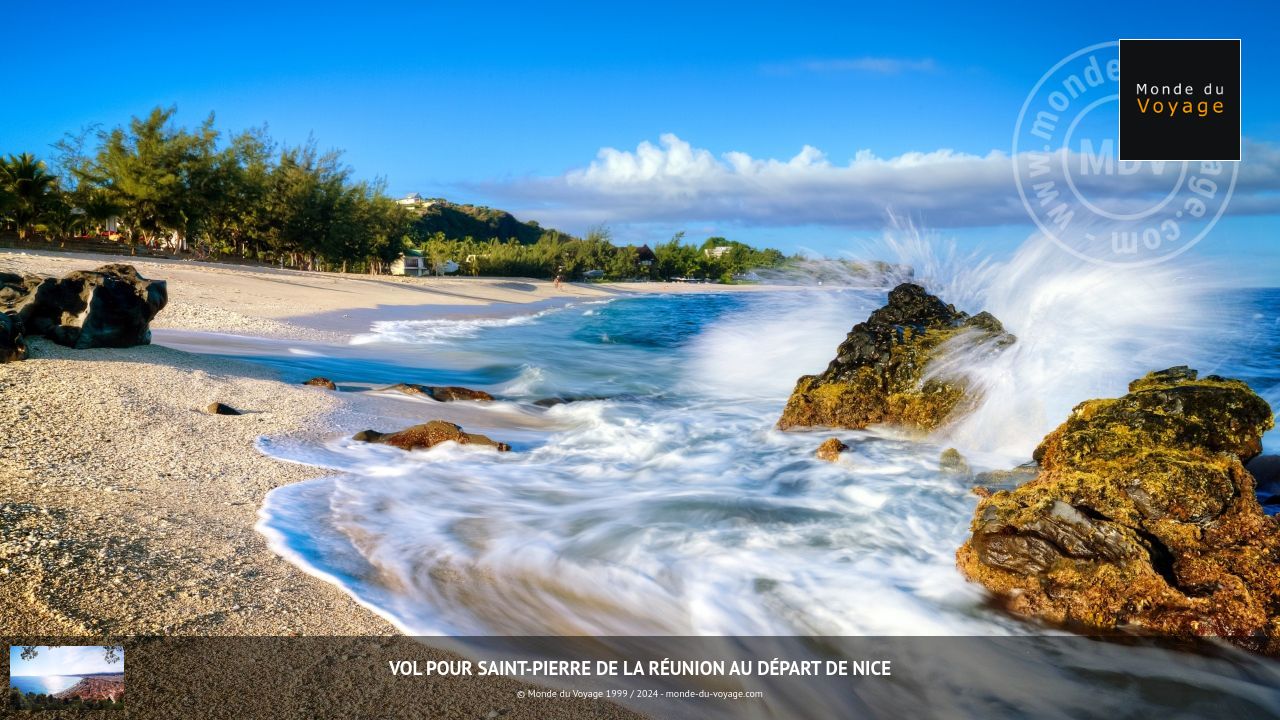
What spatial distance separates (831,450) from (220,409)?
16.7 feet

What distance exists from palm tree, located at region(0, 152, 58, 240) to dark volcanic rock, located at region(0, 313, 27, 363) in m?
31.5

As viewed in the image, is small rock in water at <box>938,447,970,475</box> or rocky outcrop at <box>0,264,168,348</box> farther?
rocky outcrop at <box>0,264,168,348</box>

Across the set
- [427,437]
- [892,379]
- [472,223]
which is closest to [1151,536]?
[892,379]

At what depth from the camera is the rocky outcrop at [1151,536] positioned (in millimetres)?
3588

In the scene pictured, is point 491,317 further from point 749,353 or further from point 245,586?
point 245,586

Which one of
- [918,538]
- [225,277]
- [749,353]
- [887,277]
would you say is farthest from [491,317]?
[918,538]

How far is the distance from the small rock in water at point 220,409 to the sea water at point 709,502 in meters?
0.74

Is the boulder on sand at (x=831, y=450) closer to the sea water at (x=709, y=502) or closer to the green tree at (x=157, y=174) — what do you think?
the sea water at (x=709, y=502)

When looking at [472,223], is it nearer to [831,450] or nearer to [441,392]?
[441,392]

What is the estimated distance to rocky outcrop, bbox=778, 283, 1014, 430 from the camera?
285 inches

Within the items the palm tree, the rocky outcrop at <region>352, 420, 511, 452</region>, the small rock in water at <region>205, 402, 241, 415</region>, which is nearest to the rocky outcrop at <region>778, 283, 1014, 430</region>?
the rocky outcrop at <region>352, 420, 511, 452</region>

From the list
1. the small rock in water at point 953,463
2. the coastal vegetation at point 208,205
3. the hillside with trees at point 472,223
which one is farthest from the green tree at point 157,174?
the hillside with trees at point 472,223

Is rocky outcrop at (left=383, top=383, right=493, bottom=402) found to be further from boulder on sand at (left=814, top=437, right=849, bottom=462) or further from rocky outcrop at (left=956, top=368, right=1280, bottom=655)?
rocky outcrop at (left=956, top=368, right=1280, bottom=655)

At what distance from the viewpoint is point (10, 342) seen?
20.8 feet
